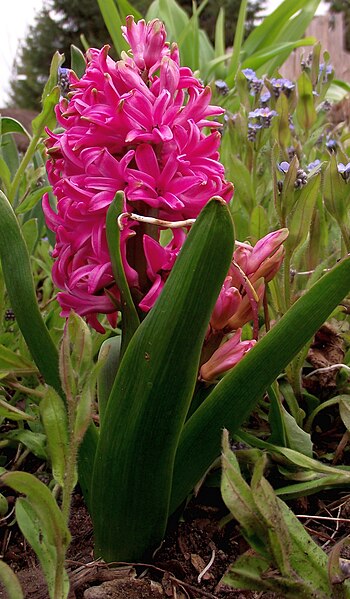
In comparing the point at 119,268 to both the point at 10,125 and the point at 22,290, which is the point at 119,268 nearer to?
the point at 22,290

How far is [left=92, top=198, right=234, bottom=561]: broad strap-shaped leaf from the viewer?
0.53 meters

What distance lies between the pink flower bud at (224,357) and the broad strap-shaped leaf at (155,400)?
3.7 inches

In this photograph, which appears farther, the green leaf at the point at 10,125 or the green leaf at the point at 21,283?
the green leaf at the point at 10,125

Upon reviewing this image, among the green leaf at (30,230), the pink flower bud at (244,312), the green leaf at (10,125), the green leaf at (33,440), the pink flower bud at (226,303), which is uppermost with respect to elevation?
the green leaf at (10,125)

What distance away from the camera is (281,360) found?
0.61 m

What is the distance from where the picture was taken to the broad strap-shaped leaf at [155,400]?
1.73 feet

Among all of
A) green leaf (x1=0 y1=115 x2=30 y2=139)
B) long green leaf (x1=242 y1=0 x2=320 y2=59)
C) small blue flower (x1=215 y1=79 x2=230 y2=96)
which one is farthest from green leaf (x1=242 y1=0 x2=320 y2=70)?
green leaf (x1=0 y1=115 x2=30 y2=139)

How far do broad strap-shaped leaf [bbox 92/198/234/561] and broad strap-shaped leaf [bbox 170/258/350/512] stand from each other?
0.04m

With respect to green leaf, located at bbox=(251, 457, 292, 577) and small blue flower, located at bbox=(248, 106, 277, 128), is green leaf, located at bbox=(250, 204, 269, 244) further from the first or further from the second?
green leaf, located at bbox=(251, 457, 292, 577)

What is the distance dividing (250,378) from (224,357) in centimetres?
7

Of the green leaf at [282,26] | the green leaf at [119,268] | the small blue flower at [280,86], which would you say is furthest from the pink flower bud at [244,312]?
the green leaf at [282,26]

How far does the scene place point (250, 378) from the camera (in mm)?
613

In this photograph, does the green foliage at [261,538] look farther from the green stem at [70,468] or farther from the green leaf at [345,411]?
the green leaf at [345,411]

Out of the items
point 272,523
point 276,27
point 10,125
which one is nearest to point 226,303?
point 272,523
